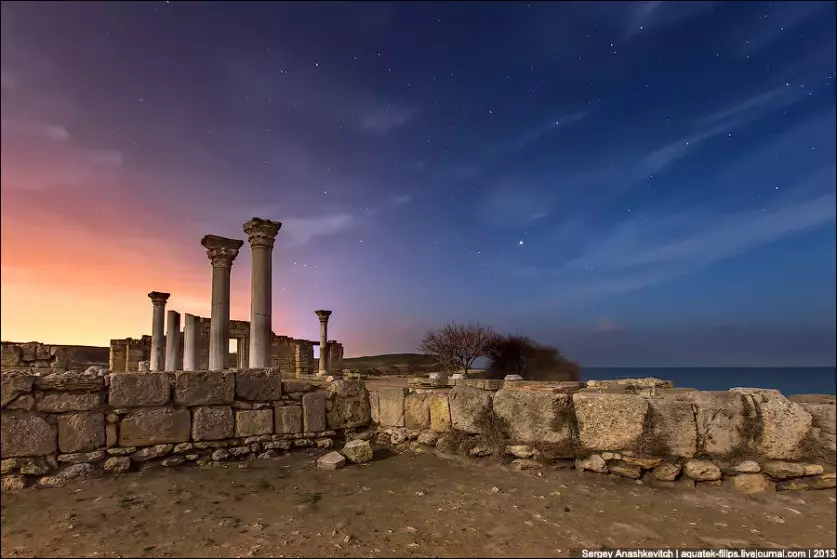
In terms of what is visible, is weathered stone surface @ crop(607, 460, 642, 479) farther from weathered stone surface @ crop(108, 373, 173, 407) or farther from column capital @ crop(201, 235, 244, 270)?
column capital @ crop(201, 235, 244, 270)

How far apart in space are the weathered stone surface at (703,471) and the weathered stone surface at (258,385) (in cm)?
592

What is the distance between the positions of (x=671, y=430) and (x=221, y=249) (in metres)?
10.4

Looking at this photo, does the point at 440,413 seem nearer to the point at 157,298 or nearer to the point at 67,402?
the point at 67,402

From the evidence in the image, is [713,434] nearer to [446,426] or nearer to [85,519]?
[446,426]

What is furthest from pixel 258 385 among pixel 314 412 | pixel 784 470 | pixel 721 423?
pixel 784 470

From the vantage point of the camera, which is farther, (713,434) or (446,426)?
(446,426)

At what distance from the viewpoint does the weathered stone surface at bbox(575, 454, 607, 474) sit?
5.77m

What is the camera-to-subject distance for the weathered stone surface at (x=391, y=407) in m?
7.80

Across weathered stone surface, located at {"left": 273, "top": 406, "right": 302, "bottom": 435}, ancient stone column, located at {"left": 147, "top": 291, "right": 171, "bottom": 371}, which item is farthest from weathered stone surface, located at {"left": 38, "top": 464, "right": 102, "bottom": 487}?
ancient stone column, located at {"left": 147, "top": 291, "right": 171, "bottom": 371}

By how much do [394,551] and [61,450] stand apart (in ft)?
16.2

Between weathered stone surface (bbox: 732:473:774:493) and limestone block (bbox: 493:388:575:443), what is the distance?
189 cm

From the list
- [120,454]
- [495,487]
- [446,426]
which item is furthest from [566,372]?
[120,454]

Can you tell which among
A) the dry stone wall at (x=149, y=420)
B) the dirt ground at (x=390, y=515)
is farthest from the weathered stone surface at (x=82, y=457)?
the dirt ground at (x=390, y=515)

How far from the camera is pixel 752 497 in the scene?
5.11 metres
